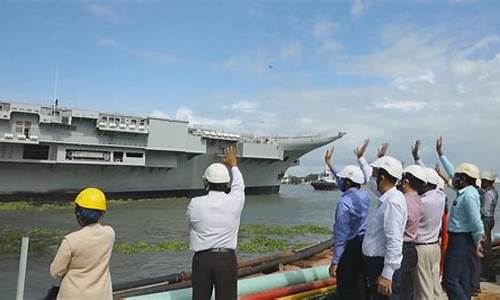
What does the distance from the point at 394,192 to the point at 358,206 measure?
0.55 metres

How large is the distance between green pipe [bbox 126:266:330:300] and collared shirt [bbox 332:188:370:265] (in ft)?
2.85

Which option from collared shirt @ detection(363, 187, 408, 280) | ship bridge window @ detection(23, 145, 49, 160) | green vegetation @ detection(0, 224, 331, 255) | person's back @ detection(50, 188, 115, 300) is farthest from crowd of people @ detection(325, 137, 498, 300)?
ship bridge window @ detection(23, 145, 49, 160)

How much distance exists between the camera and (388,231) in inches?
147

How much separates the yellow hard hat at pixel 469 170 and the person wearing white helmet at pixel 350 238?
4.20 ft

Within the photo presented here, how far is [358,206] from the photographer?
14.3 feet

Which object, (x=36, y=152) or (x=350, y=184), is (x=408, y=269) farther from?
(x=36, y=152)

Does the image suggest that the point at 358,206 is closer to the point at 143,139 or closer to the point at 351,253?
the point at 351,253

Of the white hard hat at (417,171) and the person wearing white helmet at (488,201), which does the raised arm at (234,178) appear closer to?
the white hard hat at (417,171)

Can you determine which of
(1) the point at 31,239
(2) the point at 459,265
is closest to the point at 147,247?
(1) the point at 31,239

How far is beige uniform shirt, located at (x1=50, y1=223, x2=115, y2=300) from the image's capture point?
304cm

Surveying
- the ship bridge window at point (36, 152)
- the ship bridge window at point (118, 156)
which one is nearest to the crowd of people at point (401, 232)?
the ship bridge window at point (36, 152)

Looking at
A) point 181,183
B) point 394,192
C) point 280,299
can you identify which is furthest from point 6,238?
point 181,183

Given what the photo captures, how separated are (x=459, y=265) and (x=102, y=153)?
36.4 meters

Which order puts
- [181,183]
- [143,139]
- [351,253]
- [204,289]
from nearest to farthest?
[204,289]
[351,253]
[143,139]
[181,183]
